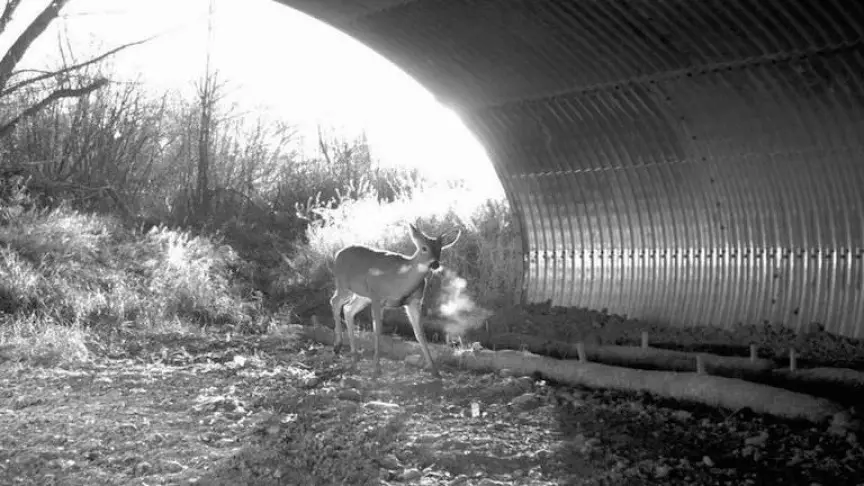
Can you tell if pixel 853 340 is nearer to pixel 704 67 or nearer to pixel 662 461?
pixel 704 67

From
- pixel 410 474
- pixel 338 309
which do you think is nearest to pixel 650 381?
pixel 410 474

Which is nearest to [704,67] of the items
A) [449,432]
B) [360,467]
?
[449,432]

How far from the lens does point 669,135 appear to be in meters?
11.3

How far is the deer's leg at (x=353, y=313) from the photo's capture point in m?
10.4

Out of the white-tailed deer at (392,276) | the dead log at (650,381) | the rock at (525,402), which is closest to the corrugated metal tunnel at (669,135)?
the white-tailed deer at (392,276)

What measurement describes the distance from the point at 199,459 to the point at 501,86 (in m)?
7.11

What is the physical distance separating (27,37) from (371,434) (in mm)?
12197

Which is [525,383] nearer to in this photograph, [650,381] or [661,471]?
[650,381]

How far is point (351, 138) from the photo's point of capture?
29906 mm

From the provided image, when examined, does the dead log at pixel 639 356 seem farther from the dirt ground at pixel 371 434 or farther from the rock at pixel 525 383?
the rock at pixel 525 383

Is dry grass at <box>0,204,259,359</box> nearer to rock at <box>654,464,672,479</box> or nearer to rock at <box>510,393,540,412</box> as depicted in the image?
rock at <box>510,393,540,412</box>

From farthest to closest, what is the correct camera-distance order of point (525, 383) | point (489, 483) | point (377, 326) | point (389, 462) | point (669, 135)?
point (669, 135) → point (377, 326) → point (525, 383) → point (389, 462) → point (489, 483)

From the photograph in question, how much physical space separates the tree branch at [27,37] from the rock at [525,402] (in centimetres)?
1140

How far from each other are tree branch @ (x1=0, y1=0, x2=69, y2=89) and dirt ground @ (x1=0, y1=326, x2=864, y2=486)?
829 cm
